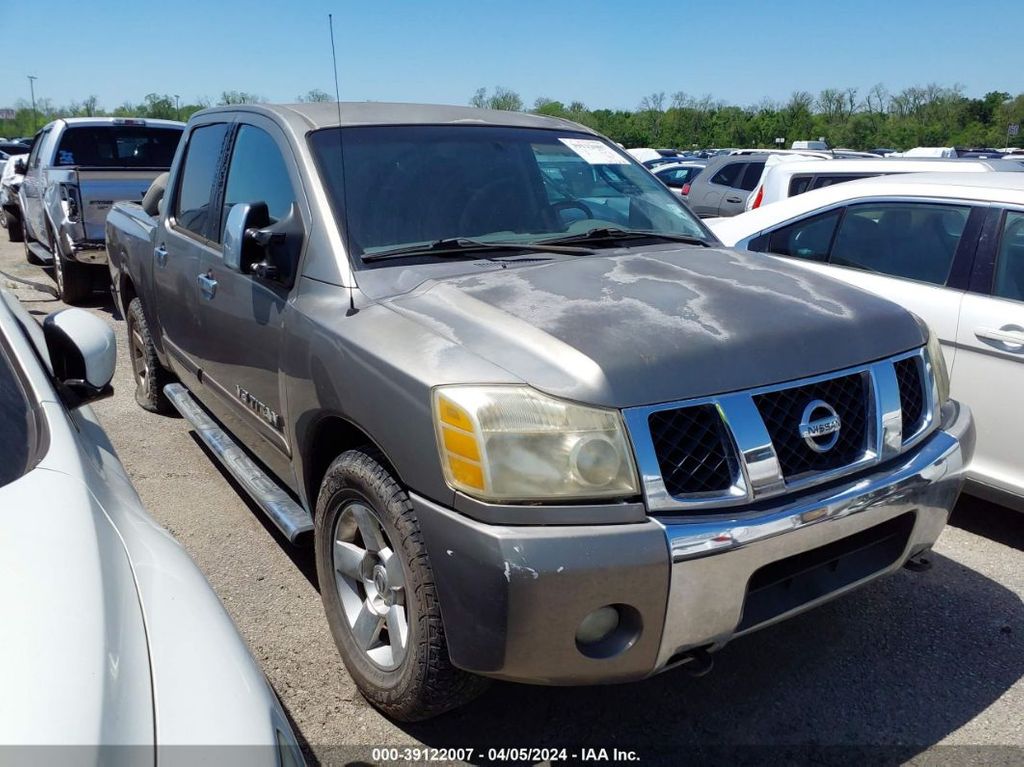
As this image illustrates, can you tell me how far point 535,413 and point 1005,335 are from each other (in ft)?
8.88

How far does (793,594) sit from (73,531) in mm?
1831

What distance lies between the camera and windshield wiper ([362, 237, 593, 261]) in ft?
9.73

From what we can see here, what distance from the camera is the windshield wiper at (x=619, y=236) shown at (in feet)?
10.9

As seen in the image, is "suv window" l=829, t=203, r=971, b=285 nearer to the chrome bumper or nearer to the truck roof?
the truck roof

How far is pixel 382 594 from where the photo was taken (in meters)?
2.59

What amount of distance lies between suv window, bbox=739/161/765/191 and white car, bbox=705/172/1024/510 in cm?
824

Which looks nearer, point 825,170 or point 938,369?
point 938,369

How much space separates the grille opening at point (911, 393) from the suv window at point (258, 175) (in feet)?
7.12

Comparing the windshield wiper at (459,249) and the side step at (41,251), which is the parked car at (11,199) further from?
the windshield wiper at (459,249)

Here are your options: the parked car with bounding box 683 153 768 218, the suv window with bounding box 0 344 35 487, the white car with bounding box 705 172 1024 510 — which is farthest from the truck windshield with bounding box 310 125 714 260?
the parked car with bounding box 683 153 768 218

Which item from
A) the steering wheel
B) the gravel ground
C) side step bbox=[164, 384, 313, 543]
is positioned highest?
the steering wheel

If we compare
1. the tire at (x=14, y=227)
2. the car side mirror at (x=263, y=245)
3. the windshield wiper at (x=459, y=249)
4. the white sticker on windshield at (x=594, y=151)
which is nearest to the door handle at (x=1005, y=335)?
the white sticker on windshield at (x=594, y=151)

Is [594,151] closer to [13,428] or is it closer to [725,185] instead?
[13,428]

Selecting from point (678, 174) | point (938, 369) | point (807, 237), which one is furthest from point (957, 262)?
point (678, 174)
